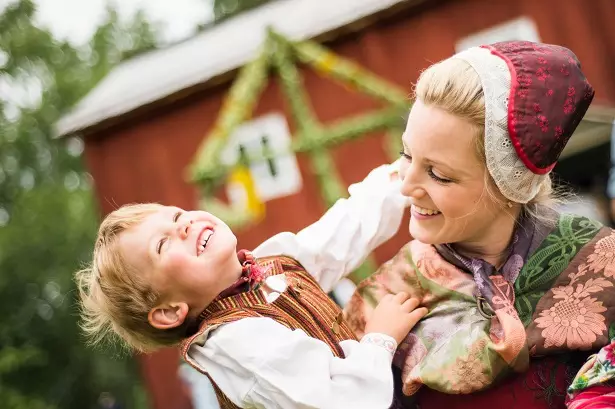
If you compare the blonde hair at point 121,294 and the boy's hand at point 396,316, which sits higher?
the blonde hair at point 121,294

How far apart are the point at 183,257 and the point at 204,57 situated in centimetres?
735

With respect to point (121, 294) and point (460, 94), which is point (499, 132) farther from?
point (121, 294)

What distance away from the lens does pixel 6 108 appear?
1928 centimetres

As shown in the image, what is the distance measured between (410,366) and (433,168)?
51 centimetres

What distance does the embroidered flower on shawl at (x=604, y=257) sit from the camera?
1.63 metres

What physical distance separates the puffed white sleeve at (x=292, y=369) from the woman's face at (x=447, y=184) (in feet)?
1.05

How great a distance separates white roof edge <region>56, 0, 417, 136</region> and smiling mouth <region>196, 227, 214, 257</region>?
5.25 meters

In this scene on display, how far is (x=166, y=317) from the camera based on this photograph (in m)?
2.02

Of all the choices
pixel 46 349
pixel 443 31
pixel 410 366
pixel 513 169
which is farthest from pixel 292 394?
pixel 46 349

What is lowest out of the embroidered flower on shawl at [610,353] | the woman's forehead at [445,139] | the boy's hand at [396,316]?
the embroidered flower on shawl at [610,353]

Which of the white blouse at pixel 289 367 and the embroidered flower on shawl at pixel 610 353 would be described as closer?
the embroidered flower on shawl at pixel 610 353

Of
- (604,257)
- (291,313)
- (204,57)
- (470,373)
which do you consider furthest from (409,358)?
(204,57)

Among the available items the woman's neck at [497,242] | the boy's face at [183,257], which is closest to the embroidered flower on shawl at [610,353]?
the woman's neck at [497,242]

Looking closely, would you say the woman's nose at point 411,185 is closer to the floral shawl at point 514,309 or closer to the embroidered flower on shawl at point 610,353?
the floral shawl at point 514,309
